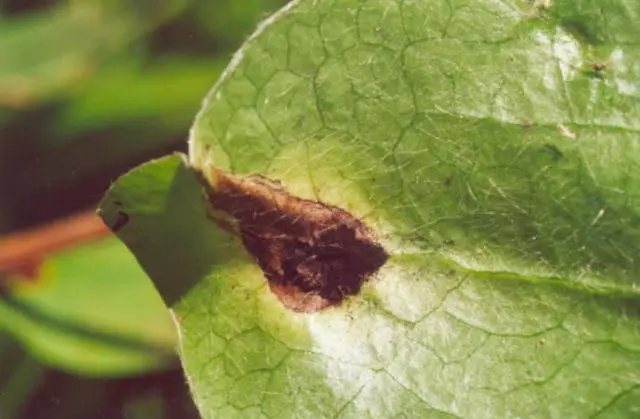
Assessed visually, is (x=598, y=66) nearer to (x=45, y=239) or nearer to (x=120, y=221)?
(x=120, y=221)

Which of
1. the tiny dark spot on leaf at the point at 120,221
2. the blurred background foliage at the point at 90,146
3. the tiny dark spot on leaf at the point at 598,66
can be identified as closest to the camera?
the tiny dark spot on leaf at the point at 598,66

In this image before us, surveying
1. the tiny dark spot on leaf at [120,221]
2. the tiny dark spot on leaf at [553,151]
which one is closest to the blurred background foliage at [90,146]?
the tiny dark spot on leaf at [120,221]

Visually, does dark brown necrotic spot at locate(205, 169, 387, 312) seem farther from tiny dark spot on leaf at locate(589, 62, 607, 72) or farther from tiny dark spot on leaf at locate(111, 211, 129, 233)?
tiny dark spot on leaf at locate(589, 62, 607, 72)

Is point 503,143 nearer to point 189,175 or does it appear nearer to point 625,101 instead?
point 625,101

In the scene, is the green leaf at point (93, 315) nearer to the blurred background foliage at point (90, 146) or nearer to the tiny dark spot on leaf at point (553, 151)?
the blurred background foliage at point (90, 146)

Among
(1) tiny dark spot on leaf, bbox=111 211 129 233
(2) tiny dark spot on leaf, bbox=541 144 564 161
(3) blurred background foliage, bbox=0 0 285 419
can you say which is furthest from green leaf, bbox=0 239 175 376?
(2) tiny dark spot on leaf, bbox=541 144 564 161

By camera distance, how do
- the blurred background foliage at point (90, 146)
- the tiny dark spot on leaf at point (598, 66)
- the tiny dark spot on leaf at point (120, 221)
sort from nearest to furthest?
the tiny dark spot on leaf at point (598, 66) < the tiny dark spot on leaf at point (120, 221) < the blurred background foliage at point (90, 146)

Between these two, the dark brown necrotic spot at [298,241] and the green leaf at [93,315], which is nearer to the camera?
the dark brown necrotic spot at [298,241]
